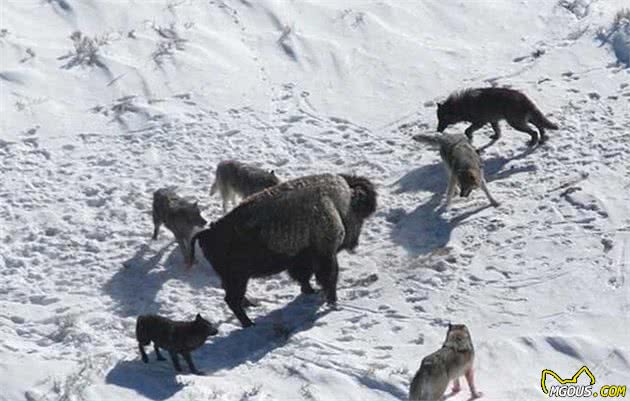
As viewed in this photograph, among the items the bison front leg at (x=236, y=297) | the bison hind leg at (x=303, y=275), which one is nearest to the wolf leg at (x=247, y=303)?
the bison front leg at (x=236, y=297)

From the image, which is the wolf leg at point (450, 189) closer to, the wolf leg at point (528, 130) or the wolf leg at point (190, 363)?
the wolf leg at point (528, 130)

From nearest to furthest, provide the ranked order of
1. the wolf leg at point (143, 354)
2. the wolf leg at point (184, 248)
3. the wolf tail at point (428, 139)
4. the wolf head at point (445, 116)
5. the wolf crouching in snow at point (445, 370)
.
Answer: the wolf crouching in snow at point (445, 370) < the wolf leg at point (143, 354) < the wolf leg at point (184, 248) < the wolf tail at point (428, 139) < the wolf head at point (445, 116)

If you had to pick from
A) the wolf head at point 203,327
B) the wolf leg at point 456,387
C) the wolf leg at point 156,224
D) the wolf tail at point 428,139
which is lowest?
the wolf leg at point 456,387

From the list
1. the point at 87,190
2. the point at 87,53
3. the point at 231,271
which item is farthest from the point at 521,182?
the point at 87,53

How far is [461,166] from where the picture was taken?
16.8 metres

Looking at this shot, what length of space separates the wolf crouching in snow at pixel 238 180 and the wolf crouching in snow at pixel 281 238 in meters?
1.56

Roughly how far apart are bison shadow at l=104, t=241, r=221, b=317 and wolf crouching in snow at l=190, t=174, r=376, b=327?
0.65 meters

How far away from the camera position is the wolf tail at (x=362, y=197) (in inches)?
615

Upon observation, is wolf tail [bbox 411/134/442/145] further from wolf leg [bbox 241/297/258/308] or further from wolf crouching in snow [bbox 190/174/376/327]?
wolf leg [bbox 241/297/258/308]

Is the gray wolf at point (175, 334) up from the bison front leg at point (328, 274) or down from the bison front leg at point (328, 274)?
up

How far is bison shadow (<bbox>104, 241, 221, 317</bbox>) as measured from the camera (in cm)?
1509

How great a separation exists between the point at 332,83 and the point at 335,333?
6.72 m

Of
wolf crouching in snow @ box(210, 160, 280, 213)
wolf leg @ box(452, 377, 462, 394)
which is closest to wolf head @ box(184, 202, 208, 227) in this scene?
wolf crouching in snow @ box(210, 160, 280, 213)

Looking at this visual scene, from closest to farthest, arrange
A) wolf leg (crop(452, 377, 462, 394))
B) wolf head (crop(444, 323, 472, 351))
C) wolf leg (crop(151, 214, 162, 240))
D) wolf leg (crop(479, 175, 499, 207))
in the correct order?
wolf head (crop(444, 323, 472, 351)), wolf leg (crop(452, 377, 462, 394)), wolf leg (crop(151, 214, 162, 240)), wolf leg (crop(479, 175, 499, 207))
